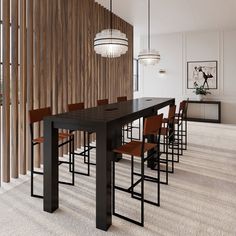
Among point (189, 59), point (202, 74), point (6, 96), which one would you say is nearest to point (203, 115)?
point (202, 74)

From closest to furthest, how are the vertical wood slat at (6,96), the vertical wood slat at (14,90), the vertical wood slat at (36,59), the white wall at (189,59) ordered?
1. the vertical wood slat at (6,96)
2. the vertical wood slat at (14,90)
3. the vertical wood slat at (36,59)
4. the white wall at (189,59)

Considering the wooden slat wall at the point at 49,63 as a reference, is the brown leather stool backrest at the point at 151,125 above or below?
below

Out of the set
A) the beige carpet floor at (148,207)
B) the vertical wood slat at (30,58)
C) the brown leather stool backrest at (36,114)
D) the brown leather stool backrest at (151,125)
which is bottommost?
the beige carpet floor at (148,207)

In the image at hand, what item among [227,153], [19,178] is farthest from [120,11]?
[19,178]

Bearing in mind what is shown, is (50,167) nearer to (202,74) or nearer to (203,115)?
(203,115)

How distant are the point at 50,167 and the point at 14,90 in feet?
→ 4.53

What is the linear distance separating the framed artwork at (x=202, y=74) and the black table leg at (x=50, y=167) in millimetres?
6893

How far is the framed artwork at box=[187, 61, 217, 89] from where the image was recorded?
317 inches

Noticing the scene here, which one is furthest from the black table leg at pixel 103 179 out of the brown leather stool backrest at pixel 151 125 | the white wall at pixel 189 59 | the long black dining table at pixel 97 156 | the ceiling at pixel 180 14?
the white wall at pixel 189 59

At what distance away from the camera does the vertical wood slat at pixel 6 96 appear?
300cm

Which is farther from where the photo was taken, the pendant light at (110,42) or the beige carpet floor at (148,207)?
the pendant light at (110,42)

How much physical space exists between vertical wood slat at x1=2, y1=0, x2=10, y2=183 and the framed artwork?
664 centimetres

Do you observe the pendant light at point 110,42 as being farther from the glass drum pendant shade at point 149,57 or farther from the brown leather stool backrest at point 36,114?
the glass drum pendant shade at point 149,57

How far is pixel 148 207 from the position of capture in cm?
251
